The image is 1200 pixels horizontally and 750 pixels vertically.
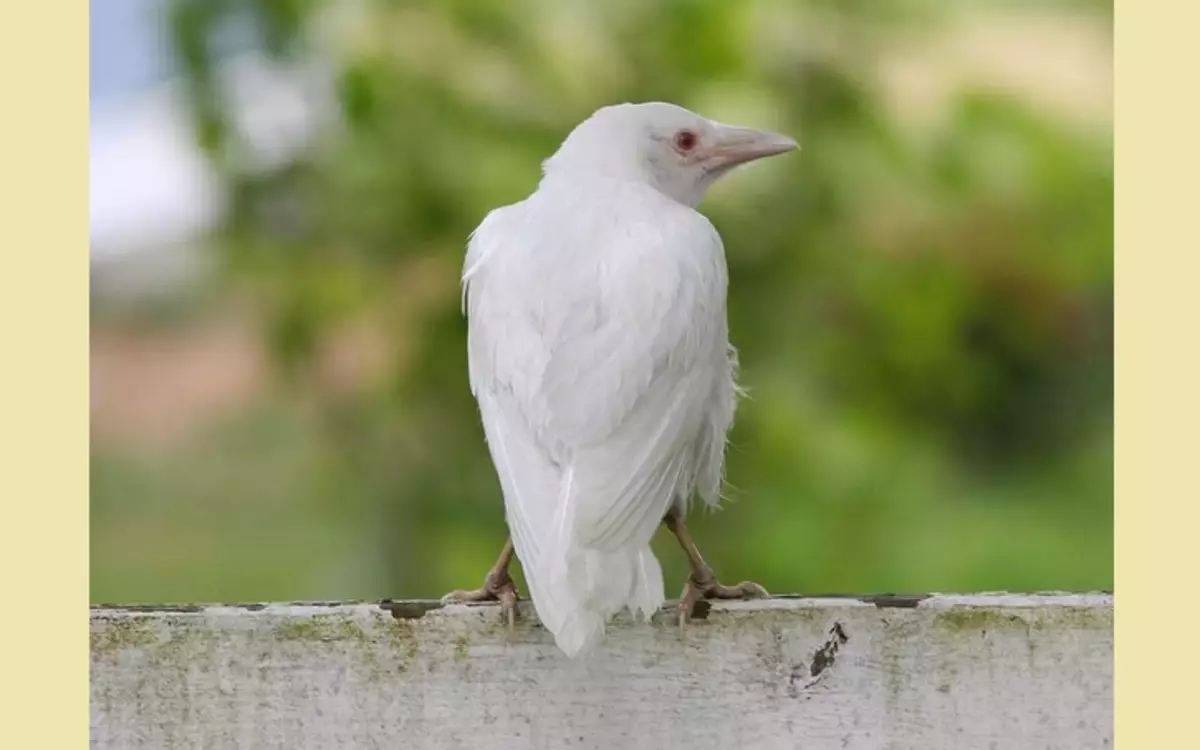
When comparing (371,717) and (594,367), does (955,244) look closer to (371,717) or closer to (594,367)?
(594,367)

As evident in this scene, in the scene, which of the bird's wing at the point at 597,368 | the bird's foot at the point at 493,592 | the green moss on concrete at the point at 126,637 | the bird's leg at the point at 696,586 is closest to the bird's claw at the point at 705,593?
the bird's leg at the point at 696,586

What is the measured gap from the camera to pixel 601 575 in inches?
76.4

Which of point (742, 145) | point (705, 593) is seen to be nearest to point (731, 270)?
point (742, 145)

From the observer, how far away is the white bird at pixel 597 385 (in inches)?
77.5

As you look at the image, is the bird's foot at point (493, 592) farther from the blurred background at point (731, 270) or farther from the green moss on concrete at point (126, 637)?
the blurred background at point (731, 270)

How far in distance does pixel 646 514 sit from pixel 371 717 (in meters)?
0.42

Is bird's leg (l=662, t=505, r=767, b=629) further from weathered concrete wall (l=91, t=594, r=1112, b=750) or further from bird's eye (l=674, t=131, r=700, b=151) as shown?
bird's eye (l=674, t=131, r=700, b=151)

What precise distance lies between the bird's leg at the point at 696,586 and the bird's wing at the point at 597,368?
0.10 meters

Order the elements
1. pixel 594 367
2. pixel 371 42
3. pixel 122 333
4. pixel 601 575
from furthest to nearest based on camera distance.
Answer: pixel 371 42
pixel 122 333
pixel 594 367
pixel 601 575

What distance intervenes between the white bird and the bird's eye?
0.14m

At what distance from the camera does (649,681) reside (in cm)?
203

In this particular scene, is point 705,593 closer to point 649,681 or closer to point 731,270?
point 649,681

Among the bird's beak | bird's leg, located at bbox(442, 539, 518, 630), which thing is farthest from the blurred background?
bird's leg, located at bbox(442, 539, 518, 630)

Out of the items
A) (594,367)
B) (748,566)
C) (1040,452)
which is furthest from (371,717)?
(1040,452)
